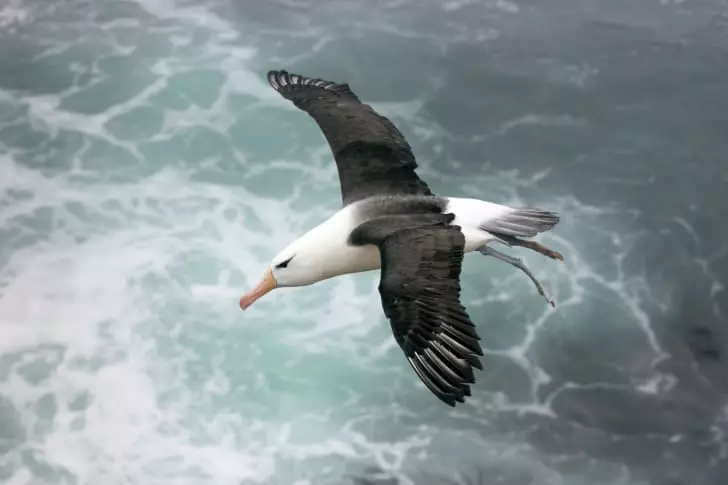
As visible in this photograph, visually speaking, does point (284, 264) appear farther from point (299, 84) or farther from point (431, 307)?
point (299, 84)

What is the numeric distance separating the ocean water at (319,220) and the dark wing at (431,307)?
791 cm

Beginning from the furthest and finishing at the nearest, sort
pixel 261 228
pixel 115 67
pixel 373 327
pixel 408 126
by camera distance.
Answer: pixel 115 67
pixel 408 126
pixel 261 228
pixel 373 327

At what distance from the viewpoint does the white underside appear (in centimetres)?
1074

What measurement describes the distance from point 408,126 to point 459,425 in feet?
25.0

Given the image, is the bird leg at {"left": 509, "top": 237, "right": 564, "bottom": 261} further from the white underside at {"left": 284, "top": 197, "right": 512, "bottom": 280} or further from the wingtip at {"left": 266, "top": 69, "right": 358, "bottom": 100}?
the wingtip at {"left": 266, "top": 69, "right": 358, "bottom": 100}

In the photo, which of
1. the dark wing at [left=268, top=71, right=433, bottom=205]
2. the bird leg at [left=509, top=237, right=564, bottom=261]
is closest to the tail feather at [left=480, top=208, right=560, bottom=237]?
the bird leg at [left=509, top=237, right=564, bottom=261]

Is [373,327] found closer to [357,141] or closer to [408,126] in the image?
[408,126]

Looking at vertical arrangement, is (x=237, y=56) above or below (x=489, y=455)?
above

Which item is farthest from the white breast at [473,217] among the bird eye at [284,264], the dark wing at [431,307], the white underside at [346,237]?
the bird eye at [284,264]

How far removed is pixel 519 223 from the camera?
11000 millimetres

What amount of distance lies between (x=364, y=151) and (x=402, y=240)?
2.30 meters

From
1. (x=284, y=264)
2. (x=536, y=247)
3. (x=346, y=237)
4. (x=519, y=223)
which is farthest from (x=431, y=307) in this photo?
(x=536, y=247)

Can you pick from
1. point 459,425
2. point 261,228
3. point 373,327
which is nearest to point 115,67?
point 261,228

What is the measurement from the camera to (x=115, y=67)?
979 inches
